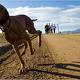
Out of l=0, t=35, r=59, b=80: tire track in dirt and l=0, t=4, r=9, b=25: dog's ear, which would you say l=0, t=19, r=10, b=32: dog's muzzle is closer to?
l=0, t=4, r=9, b=25: dog's ear

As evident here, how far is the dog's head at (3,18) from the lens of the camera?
32.5 feet

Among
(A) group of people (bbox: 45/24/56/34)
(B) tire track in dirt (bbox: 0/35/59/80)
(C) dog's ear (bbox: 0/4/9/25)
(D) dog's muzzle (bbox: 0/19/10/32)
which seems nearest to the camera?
(B) tire track in dirt (bbox: 0/35/59/80)

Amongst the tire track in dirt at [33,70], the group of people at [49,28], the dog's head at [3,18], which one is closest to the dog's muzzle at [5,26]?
the dog's head at [3,18]

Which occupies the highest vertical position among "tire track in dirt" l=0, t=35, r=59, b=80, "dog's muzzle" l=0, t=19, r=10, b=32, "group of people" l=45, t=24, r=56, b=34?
"dog's muzzle" l=0, t=19, r=10, b=32

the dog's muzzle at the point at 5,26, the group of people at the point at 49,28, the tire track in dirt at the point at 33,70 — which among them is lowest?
the group of people at the point at 49,28

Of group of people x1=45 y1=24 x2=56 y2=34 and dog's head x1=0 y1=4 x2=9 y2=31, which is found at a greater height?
dog's head x1=0 y1=4 x2=9 y2=31

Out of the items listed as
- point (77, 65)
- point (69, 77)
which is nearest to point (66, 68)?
point (77, 65)

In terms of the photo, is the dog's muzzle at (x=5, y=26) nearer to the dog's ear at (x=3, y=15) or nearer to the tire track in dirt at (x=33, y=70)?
the dog's ear at (x=3, y=15)

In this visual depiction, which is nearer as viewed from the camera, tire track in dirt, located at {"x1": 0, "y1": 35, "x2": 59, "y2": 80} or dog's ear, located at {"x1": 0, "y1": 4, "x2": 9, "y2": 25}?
tire track in dirt, located at {"x1": 0, "y1": 35, "x2": 59, "y2": 80}

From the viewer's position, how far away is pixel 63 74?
955 cm

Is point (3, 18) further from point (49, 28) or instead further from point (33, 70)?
point (49, 28)

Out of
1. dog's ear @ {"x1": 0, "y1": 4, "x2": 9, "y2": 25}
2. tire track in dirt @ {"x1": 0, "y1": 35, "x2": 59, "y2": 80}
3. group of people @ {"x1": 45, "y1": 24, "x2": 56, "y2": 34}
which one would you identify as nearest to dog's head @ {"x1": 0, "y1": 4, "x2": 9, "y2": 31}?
dog's ear @ {"x1": 0, "y1": 4, "x2": 9, "y2": 25}

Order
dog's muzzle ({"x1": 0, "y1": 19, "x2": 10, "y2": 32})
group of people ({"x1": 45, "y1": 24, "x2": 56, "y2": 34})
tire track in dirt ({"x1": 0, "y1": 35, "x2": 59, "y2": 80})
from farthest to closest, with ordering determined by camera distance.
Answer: group of people ({"x1": 45, "y1": 24, "x2": 56, "y2": 34}) → dog's muzzle ({"x1": 0, "y1": 19, "x2": 10, "y2": 32}) → tire track in dirt ({"x1": 0, "y1": 35, "x2": 59, "y2": 80})

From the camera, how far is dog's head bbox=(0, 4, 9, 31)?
390 inches
